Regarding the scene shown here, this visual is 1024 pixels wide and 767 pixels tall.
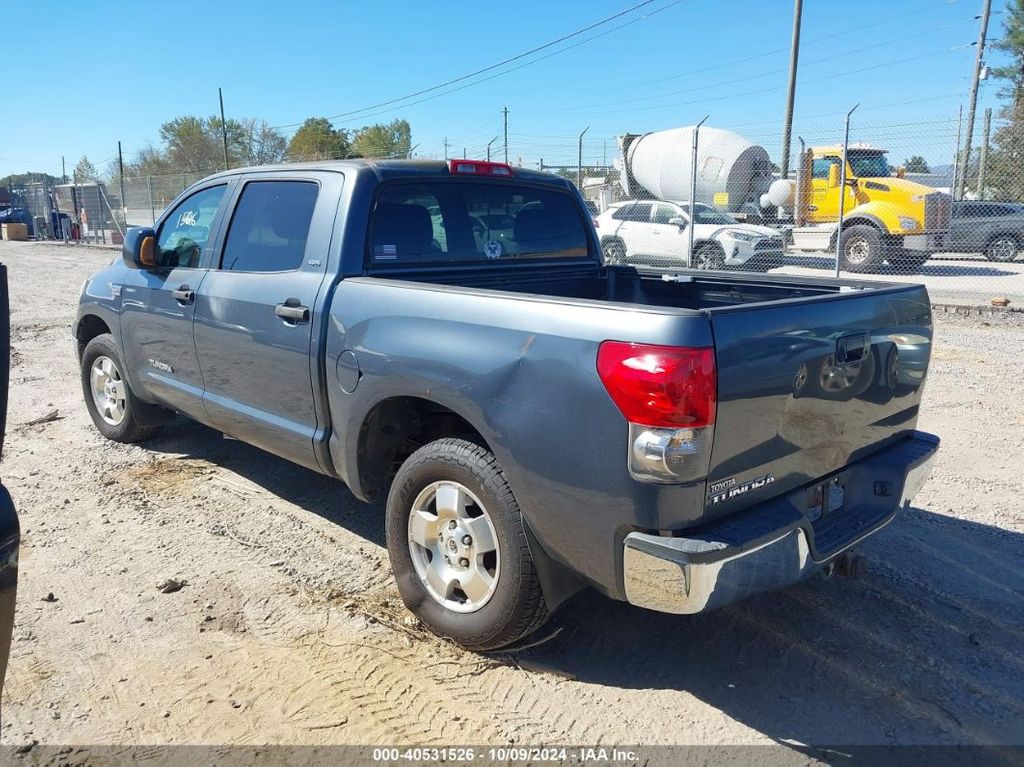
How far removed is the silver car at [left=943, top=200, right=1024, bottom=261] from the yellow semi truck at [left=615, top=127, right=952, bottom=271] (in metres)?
1.22

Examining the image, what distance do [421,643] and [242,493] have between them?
2084 millimetres

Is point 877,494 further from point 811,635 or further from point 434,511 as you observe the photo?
point 434,511

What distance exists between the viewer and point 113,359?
18.3 feet

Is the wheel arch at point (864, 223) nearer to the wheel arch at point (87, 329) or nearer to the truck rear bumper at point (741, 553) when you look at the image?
the wheel arch at point (87, 329)

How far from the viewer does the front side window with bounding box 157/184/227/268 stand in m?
4.73

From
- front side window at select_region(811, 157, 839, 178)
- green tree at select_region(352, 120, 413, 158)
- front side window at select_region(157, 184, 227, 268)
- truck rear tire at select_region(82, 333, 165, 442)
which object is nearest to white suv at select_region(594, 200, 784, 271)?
front side window at select_region(811, 157, 839, 178)

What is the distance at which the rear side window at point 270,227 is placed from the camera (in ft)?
13.1

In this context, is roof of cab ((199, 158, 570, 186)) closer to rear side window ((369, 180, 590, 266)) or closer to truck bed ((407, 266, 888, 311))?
rear side window ((369, 180, 590, 266))

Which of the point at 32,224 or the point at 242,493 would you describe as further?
the point at 32,224

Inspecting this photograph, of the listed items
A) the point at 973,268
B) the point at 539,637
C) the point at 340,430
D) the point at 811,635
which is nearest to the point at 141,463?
the point at 340,430

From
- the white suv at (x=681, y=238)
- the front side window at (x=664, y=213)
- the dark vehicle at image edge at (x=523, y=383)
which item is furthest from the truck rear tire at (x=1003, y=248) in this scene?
the dark vehicle at image edge at (x=523, y=383)

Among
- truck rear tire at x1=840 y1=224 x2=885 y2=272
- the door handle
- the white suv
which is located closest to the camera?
the door handle

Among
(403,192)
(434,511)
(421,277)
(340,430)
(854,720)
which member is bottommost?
(854,720)

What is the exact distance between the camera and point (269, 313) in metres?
3.95
